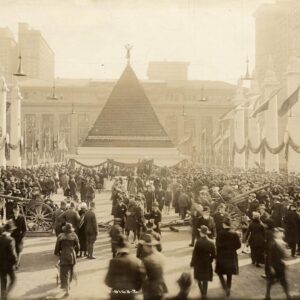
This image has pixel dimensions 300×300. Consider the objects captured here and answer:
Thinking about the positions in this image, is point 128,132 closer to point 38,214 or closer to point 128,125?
point 128,125

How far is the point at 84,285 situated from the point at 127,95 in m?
38.1

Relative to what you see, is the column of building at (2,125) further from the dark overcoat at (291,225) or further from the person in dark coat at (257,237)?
the person in dark coat at (257,237)

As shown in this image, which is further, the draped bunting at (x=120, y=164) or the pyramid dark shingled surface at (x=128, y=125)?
the pyramid dark shingled surface at (x=128, y=125)

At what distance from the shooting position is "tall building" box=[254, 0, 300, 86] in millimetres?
48562

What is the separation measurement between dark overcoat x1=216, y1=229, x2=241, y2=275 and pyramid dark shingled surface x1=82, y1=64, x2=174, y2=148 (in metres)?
35.8

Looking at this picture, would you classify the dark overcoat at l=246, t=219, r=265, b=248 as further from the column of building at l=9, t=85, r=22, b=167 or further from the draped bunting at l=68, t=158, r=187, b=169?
the column of building at l=9, t=85, r=22, b=167

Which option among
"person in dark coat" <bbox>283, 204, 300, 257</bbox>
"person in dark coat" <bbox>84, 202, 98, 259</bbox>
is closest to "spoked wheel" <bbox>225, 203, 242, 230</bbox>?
"person in dark coat" <bbox>283, 204, 300, 257</bbox>

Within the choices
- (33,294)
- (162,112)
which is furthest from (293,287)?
(162,112)

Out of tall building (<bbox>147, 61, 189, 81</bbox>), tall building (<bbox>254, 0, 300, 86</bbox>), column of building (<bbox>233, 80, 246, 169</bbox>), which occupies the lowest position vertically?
column of building (<bbox>233, 80, 246, 169</bbox>)

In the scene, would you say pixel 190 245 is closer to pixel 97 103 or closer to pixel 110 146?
pixel 110 146

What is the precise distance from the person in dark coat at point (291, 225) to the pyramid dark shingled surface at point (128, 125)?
3321 centimetres

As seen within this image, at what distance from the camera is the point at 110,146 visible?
142 feet

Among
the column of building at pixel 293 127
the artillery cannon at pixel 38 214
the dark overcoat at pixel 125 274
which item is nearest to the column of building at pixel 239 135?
the column of building at pixel 293 127

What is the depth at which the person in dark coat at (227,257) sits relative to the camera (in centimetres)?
718
